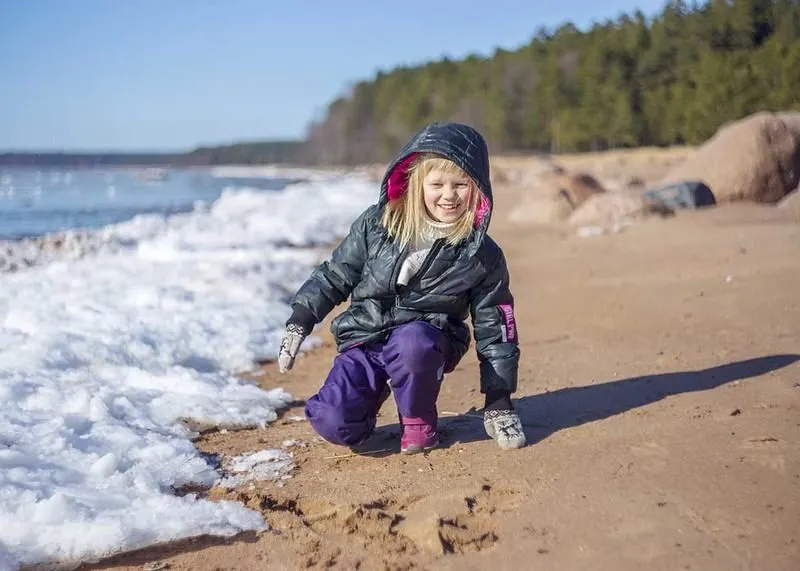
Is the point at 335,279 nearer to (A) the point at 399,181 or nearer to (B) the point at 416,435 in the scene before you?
(A) the point at 399,181

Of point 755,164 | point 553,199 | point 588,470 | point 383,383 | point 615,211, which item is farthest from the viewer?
point 553,199

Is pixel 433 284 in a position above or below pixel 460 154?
below

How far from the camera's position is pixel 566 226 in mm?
11211

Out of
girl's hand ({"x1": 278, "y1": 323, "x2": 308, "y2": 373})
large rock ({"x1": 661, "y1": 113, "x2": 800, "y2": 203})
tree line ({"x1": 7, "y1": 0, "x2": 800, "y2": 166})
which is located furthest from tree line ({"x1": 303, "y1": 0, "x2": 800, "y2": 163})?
girl's hand ({"x1": 278, "y1": 323, "x2": 308, "y2": 373})

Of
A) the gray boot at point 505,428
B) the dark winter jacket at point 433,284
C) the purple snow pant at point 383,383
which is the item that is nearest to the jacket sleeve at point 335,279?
the dark winter jacket at point 433,284

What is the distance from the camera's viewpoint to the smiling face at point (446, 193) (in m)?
2.91

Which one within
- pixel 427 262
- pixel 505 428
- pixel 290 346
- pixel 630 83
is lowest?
pixel 505 428

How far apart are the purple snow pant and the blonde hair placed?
337 mm

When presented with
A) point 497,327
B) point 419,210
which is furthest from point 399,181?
point 497,327

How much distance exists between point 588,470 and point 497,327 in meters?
0.62

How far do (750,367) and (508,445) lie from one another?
1.47 metres

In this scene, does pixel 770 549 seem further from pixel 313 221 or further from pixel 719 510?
pixel 313 221

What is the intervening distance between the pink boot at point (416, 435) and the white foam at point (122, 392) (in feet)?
1.66

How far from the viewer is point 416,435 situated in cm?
285
